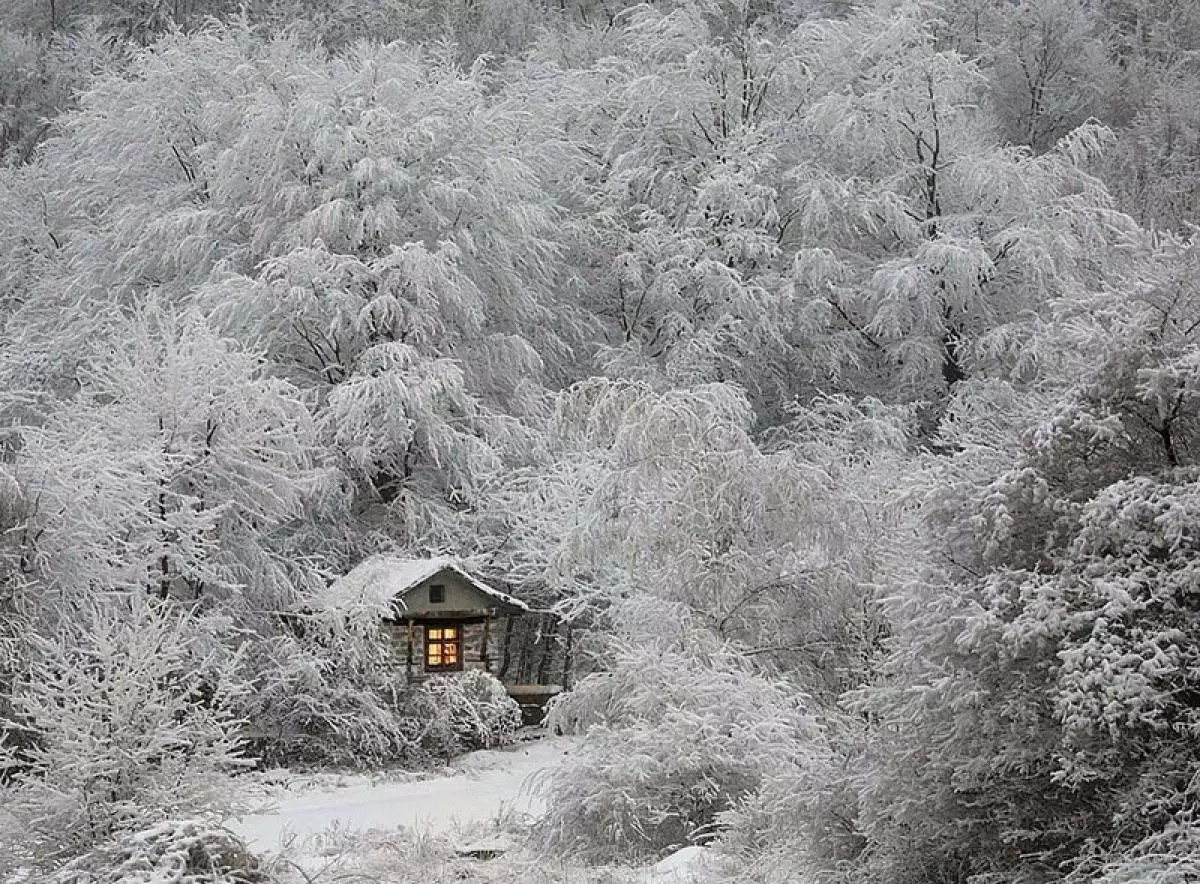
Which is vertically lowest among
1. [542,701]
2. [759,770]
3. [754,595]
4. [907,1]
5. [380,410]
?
[542,701]

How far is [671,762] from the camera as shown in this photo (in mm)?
11477

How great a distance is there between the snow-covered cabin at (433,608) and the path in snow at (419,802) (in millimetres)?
1467

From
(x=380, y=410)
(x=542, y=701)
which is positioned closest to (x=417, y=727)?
(x=542, y=701)

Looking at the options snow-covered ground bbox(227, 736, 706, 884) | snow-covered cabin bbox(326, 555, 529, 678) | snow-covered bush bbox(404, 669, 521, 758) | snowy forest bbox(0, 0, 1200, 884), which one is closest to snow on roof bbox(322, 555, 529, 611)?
snow-covered cabin bbox(326, 555, 529, 678)

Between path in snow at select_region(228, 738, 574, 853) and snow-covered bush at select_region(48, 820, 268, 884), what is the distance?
381cm

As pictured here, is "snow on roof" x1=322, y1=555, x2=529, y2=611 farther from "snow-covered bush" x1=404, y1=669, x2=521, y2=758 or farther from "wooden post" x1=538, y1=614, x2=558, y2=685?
"wooden post" x1=538, y1=614, x2=558, y2=685

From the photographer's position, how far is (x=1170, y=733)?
6613mm

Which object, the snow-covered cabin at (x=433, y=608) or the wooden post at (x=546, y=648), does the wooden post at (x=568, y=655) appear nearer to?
the wooden post at (x=546, y=648)

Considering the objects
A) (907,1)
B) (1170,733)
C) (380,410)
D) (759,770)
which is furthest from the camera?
(907,1)

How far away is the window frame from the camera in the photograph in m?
18.8

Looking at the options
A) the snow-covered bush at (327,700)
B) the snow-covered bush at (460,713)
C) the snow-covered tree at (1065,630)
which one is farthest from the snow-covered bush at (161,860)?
the snow-covered bush at (460,713)

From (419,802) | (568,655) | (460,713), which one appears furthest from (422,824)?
(568,655)

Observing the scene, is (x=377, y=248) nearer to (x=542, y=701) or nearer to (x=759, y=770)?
(x=542, y=701)

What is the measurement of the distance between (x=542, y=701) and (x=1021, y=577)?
14.2 metres
